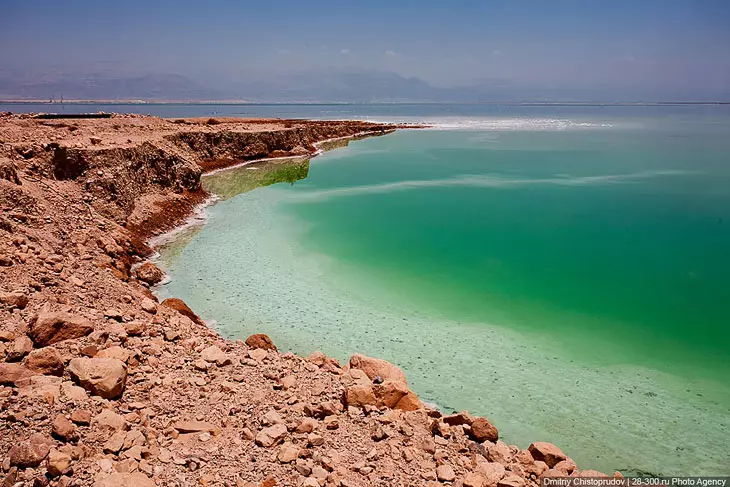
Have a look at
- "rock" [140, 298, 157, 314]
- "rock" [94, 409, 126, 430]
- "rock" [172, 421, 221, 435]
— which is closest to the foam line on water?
"rock" [140, 298, 157, 314]

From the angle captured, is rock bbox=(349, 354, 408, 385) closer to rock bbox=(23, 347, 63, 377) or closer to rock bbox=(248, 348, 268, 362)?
rock bbox=(248, 348, 268, 362)

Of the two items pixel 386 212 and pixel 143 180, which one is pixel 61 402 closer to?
pixel 143 180

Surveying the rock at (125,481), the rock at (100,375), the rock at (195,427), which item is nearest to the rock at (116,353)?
the rock at (100,375)

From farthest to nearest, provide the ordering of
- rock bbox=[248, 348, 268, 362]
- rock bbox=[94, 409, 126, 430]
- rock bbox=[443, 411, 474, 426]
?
rock bbox=[248, 348, 268, 362]
rock bbox=[443, 411, 474, 426]
rock bbox=[94, 409, 126, 430]

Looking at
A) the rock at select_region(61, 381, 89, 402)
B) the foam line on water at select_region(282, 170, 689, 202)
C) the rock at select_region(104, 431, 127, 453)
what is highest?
the foam line on water at select_region(282, 170, 689, 202)

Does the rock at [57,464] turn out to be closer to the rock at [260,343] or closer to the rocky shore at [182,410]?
the rocky shore at [182,410]

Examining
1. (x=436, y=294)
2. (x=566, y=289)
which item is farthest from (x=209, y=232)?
(x=566, y=289)
